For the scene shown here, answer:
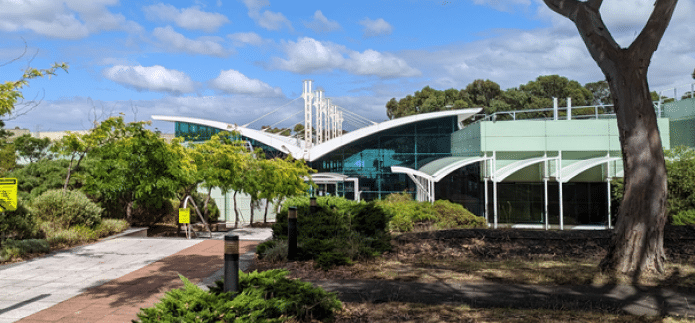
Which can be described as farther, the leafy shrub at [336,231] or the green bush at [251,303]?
the leafy shrub at [336,231]

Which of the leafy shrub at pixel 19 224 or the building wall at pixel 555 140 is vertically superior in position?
the building wall at pixel 555 140

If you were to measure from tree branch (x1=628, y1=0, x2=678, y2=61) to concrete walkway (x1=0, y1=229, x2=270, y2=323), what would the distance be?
759cm

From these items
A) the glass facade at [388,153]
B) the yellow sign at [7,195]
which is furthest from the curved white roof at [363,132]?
the yellow sign at [7,195]

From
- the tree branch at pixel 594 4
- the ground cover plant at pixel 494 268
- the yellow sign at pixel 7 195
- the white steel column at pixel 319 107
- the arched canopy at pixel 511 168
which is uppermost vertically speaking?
the white steel column at pixel 319 107

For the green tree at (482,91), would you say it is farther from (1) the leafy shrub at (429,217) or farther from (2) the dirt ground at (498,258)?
(2) the dirt ground at (498,258)

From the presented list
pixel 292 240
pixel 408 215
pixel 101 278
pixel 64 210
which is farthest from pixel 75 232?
pixel 408 215

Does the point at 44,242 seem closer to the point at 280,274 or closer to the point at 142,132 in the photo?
the point at 142,132

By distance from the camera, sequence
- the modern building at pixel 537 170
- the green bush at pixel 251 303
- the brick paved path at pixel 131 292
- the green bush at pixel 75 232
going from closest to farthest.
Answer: the green bush at pixel 251 303, the brick paved path at pixel 131 292, the green bush at pixel 75 232, the modern building at pixel 537 170

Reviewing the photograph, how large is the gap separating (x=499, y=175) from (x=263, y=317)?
22.4 metres

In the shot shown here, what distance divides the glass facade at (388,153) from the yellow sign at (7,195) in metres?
25.7

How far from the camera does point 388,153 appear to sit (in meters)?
33.9

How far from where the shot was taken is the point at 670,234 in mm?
9188

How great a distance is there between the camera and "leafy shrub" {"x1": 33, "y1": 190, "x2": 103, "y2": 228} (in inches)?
496

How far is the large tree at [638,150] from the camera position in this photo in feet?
23.6
